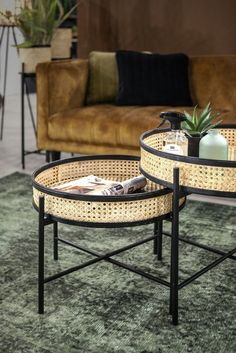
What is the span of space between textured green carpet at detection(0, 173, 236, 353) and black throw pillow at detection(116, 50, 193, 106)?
1.24m

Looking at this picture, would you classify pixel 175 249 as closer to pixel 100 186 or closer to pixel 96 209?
pixel 96 209

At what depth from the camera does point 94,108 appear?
367cm

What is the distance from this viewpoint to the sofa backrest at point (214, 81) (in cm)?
364

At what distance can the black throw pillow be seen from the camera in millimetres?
3688

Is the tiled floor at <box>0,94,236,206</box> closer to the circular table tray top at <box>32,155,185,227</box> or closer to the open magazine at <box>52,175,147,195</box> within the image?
the open magazine at <box>52,175,147,195</box>

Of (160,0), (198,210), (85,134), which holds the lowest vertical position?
(198,210)

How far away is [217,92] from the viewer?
3691mm

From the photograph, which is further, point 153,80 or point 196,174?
point 153,80

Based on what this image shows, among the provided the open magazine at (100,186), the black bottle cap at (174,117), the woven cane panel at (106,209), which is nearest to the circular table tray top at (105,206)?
the woven cane panel at (106,209)

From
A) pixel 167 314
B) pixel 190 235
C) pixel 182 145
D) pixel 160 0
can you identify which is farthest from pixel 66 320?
pixel 160 0

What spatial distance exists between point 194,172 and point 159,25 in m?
2.87

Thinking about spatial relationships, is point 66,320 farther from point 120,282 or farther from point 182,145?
point 182,145

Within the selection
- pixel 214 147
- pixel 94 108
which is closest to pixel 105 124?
pixel 94 108

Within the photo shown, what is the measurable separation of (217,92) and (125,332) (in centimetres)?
227
